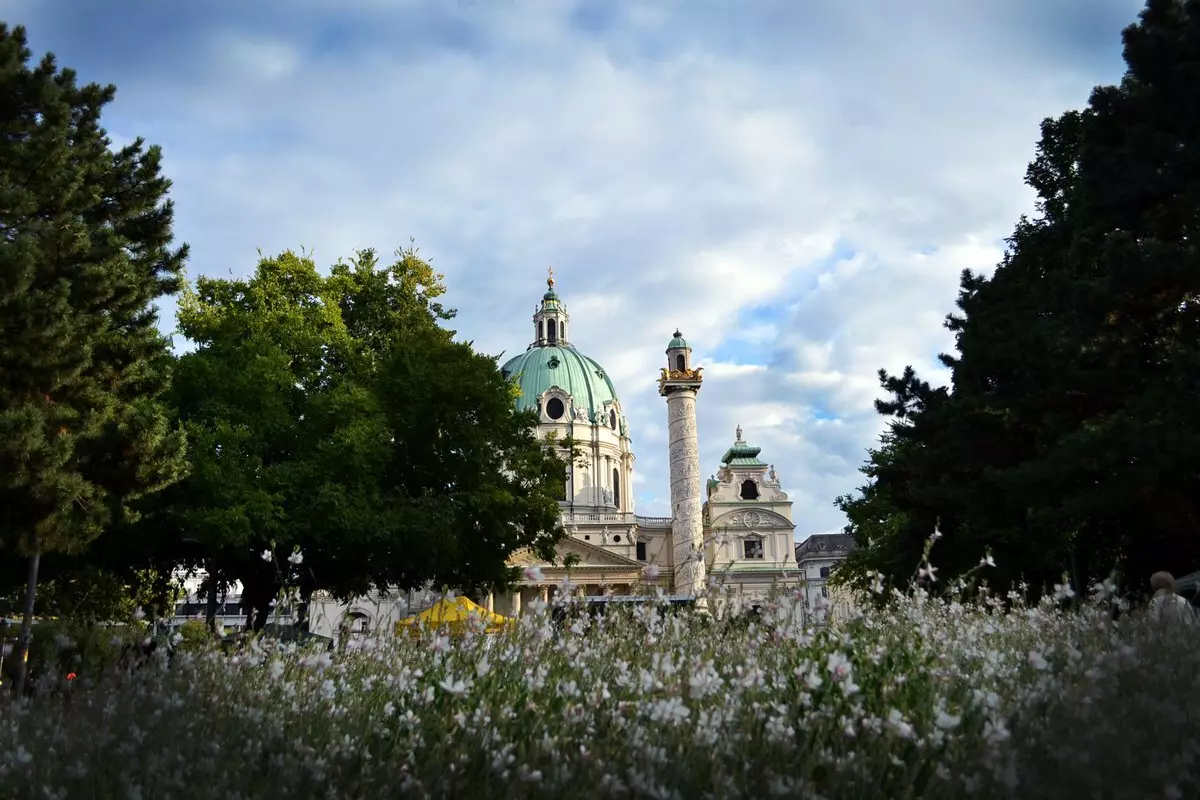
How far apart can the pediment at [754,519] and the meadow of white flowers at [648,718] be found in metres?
80.9

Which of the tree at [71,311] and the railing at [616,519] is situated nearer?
the tree at [71,311]

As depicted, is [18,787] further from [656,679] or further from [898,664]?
[898,664]

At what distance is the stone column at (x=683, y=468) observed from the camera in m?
73.9

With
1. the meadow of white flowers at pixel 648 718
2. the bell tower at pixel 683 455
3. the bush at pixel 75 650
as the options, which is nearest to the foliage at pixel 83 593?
the bush at pixel 75 650

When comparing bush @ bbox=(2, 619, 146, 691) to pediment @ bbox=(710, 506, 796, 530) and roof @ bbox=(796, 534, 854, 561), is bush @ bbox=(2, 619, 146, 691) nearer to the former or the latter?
pediment @ bbox=(710, 506, 796, 530)

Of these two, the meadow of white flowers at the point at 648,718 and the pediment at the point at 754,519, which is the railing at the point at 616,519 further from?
the meadow of white flowers at the point at 648,718

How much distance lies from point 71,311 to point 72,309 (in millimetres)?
99

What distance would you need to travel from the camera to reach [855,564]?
4081 cm

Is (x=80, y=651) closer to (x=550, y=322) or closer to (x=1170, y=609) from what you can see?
(x=1170, y=609)

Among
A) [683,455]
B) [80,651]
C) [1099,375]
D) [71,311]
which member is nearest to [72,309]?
[71,311]

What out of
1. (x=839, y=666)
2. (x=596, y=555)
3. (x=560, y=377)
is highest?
(x=560, y=377)

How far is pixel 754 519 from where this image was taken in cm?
8769

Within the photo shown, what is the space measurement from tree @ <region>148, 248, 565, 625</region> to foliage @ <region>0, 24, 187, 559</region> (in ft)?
14.9

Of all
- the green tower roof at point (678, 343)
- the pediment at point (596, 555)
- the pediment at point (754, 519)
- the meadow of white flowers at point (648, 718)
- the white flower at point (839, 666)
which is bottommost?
the meadow of white flowers at point (648, 718)
